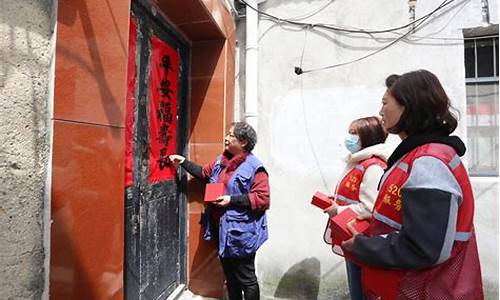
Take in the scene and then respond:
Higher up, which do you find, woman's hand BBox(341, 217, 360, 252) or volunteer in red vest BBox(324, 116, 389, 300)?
volunteer in red vest BBox(324, 116, 389, 300)

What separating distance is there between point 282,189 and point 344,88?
54.9 inches

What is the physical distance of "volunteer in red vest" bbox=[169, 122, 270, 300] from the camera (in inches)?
107

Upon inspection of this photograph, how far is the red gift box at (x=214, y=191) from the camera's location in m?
2.78

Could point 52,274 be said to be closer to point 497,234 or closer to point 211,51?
point 211,51

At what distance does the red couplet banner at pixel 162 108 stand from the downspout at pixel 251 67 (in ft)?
2.85

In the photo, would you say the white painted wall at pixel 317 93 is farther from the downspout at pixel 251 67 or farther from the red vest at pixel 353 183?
the red vest at pixel 353 183

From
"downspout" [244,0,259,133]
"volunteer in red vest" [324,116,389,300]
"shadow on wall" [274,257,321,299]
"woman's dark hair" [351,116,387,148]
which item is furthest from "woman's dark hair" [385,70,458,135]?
"shadow on wall" [274,257,321,299]

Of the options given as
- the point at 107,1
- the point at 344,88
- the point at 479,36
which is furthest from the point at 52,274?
the point at 479,36

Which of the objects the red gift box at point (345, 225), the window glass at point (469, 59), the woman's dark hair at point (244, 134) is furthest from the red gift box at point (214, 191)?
the window glass at point (469, 59)

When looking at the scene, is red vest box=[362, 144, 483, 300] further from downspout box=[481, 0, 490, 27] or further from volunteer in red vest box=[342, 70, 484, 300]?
downspout box=[481, 0, 490, 27]

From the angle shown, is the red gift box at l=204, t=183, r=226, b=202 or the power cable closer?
the red gift box at l=204, t=183, r=226, b=202

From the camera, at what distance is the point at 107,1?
1.59 metres

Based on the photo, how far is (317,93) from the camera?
3.72 m

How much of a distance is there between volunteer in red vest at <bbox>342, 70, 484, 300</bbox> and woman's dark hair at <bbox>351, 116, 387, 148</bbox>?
1.02 metres
